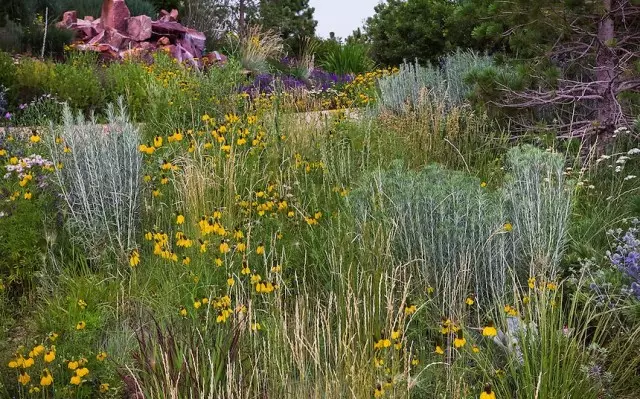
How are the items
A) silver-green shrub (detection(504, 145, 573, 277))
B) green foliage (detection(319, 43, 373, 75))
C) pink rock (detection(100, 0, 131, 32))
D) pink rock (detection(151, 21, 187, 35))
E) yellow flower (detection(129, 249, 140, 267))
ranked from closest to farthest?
yellow flower (detection(129, 249, 140, 267)) → silver-green shrub (detection(504, 145, 573, 277)) → pink rock (detection(100, 0, 131, 32)) → pink rock (detection(151, 21, 187, 35)) → green foliage (detection(319, 43, 373, 75))

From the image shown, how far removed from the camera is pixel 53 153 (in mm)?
4414

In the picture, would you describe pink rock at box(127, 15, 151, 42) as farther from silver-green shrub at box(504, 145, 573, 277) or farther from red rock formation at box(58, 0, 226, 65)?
silver-green shrub at box(504, 145, 573, 277)

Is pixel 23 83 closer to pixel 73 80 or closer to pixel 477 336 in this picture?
pixel 73 80

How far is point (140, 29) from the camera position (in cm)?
1383

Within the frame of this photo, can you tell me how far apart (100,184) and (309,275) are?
4.54ft

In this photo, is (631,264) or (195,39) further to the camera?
(195,39)

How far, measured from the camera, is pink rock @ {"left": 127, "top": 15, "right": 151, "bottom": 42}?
13.8 metres

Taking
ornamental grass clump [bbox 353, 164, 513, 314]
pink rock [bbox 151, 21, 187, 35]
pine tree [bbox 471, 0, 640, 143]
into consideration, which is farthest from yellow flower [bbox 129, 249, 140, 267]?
pink rock [bbox 151, 21, 187, 35]

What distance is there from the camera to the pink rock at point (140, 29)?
13.8m

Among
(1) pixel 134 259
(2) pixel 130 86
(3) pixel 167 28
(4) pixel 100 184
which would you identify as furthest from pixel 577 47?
(3) pixel 167 28

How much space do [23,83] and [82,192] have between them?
5248mm

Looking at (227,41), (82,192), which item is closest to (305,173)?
(82,192)

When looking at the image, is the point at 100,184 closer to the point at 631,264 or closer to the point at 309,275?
the point at 309,275

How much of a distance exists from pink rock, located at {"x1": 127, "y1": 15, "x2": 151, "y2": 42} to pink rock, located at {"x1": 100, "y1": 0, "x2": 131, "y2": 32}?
0.85 feet
